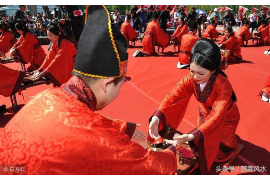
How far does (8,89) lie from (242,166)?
3408 mm

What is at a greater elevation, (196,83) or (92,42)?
(92,42)

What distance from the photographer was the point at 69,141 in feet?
2.45

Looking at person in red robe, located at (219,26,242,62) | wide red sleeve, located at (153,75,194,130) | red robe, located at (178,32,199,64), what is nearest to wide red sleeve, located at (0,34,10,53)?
red robe, located at (178,32,199,64)

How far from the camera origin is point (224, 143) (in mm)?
2094

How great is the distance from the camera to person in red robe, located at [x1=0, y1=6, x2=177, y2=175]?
748 millimetres

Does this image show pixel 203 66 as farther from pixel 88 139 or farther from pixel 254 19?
pixel 254 19

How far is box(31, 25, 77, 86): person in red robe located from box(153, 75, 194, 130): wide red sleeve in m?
2.51

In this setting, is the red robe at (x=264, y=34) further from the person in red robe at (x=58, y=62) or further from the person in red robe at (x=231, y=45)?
the person in red robe at (x=58, y=62)

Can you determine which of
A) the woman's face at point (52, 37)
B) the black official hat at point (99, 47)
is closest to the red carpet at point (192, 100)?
the woman's face at point (52, 37)

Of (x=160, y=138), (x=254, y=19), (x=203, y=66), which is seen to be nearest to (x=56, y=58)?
(x=160, y=138)

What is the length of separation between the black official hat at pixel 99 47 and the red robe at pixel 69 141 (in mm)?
86

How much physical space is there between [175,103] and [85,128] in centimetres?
146

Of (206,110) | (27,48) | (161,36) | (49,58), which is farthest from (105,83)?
(161,36)

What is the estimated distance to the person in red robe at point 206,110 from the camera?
1697 millimetres
